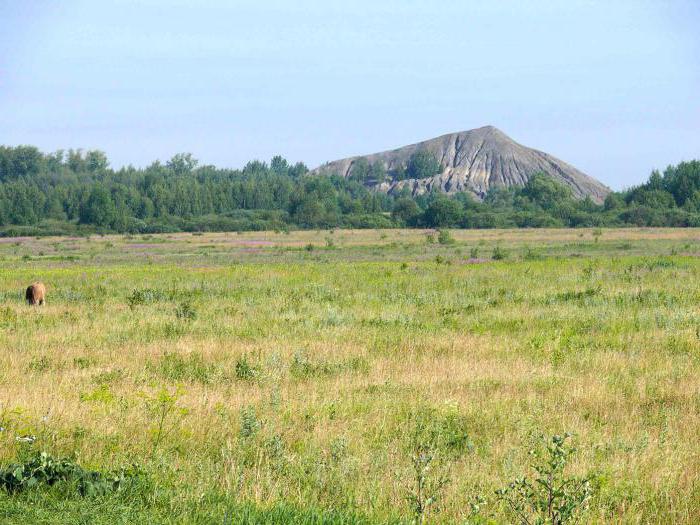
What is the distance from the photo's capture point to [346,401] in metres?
10.2

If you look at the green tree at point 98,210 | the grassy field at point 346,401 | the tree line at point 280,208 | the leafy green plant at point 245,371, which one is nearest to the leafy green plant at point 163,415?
the grassy field at point 346,401

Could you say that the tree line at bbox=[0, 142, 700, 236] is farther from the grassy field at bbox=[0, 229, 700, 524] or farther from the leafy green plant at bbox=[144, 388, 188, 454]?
the leafy green plant at bbox=[144, 388, 188, 454]

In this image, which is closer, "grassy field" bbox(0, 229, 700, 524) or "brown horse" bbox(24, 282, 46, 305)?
Result: "grassy field" bbox(0, 229, 700, 524)

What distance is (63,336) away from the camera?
1591cm

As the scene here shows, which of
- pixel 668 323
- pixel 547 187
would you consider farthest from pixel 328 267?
pixel 547 187

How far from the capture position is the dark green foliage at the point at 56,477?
6.22 metres

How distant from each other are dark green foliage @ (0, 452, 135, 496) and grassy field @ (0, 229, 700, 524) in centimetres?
11

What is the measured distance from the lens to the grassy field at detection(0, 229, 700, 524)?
6.54 meters

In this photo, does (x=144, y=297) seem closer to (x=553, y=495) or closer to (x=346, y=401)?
(x=346, y=401)

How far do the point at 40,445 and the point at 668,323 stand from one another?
44.8ft

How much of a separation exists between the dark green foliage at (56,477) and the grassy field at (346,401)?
11 cm

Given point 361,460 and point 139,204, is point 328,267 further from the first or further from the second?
point 139,204

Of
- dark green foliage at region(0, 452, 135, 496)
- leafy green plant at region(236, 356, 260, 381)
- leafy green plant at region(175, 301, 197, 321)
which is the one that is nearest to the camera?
dark green foliage at region(0, 452, 135, 496)

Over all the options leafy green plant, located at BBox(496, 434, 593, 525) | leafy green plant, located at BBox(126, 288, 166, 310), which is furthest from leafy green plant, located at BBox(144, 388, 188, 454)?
leafy green plant, located at BBox(126, 288, 166, 310)
